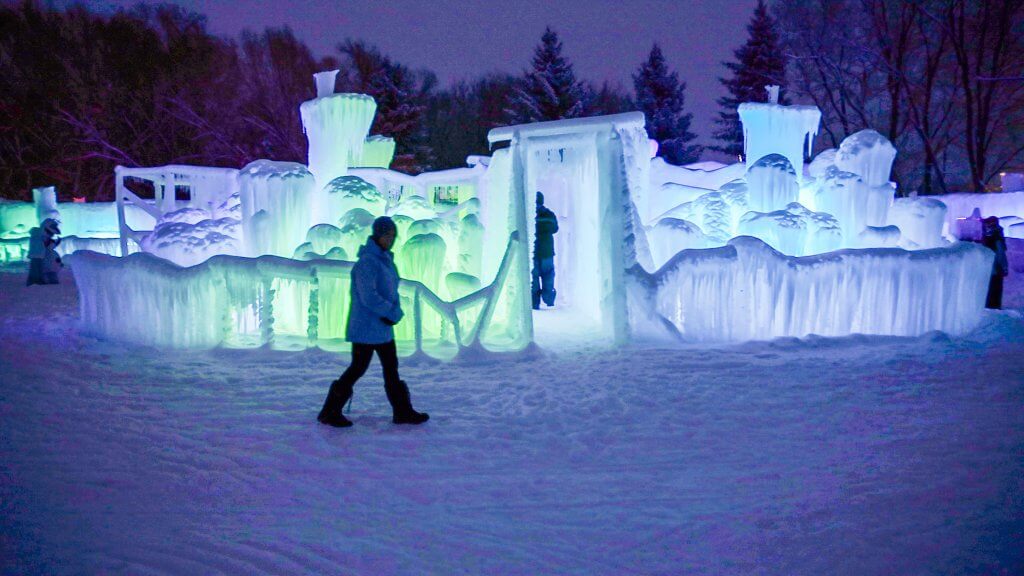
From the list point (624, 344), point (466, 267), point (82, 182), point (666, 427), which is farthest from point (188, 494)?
point (82, 182)

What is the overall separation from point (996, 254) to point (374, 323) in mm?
9234

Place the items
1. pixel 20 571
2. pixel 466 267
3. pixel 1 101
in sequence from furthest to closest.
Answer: pixel 1 101 → pixel 466 267 → pixel 20 571

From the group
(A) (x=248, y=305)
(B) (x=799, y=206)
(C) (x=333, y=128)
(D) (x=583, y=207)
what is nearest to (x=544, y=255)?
(D) (x=583, y=207)

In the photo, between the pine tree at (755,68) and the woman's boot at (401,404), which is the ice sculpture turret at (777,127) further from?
the pine tree at (755,68)

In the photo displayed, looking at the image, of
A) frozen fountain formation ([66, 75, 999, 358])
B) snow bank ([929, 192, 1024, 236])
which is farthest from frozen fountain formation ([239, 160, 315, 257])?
snow bank ([929, 192, 1024, 236])

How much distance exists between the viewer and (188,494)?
4074 mm

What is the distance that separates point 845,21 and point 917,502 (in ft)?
85.7

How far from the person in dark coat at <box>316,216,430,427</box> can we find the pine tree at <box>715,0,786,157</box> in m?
25.6

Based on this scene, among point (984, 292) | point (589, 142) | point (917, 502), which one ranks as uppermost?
point (589, 142)

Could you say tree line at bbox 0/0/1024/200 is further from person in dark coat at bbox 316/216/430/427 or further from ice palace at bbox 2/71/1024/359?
person in dark coat at bbox 316/216/430/427

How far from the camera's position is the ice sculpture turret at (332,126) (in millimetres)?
11562

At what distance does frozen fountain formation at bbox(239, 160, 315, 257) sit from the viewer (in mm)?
9977

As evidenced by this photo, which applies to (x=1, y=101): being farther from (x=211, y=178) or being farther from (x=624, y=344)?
(x=624, y=344)

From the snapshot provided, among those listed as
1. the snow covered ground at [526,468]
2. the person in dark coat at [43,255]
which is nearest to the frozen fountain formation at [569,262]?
the snow covered ground at [526,468]
